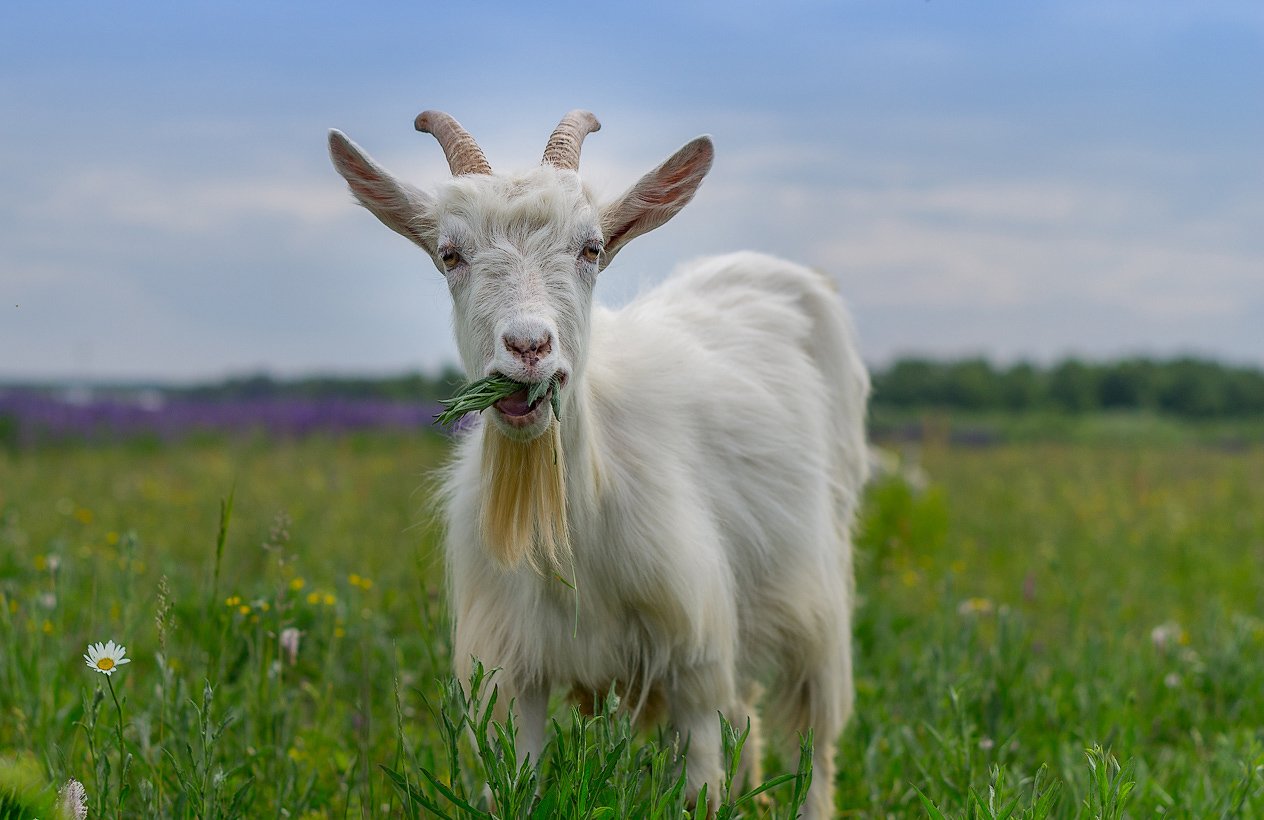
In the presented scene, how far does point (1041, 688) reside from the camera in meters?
4.50

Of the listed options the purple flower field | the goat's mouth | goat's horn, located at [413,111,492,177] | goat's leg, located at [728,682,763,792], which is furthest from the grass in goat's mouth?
the purple flower field

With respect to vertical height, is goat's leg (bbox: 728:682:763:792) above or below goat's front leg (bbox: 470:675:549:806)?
below

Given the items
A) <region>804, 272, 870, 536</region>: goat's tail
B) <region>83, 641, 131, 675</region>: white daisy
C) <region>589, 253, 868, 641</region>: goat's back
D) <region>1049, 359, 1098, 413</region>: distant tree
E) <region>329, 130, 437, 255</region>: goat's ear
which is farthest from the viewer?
<region>1049, 359, 1098, 413</region>: distant tree

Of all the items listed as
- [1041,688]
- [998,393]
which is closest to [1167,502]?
[1041,688]

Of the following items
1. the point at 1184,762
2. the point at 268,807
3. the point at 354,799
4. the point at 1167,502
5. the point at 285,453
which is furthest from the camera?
the point at 285,453

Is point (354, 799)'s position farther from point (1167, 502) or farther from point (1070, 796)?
point (1167, 502)

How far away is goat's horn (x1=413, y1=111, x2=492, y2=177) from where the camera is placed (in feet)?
10.8

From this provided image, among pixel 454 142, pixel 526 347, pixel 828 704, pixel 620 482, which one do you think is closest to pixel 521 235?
pixel 526 347

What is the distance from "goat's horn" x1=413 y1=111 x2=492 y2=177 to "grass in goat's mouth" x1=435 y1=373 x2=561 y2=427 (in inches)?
32.8

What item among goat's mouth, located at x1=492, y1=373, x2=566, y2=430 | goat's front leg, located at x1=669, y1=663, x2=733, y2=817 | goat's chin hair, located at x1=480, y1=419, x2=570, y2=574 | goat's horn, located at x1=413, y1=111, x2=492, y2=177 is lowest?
goat's front leg, located at x1=669, y1=663, x2=733, y2=817

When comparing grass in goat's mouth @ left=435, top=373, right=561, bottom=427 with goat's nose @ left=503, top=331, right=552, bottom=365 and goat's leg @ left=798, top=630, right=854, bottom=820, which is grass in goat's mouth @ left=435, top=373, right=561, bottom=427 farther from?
goat's leg @ left=798, top=630, right=854, bottom=820

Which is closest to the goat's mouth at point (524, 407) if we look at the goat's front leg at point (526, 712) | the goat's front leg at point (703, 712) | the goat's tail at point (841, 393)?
the goat's front leg at point (526, 712)

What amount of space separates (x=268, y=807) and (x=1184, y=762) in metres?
2.99

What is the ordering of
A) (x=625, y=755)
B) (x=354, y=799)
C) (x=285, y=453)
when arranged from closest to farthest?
1. (x=625, y=755)
2. (x=354, y=799)
3. (x=285, y=453)
